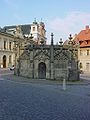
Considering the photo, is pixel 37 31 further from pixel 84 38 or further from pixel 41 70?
pixel 41 70

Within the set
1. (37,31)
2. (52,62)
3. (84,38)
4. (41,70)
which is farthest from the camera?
(37,31)

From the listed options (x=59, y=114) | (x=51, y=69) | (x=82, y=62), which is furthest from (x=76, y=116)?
(x=82, y=62)

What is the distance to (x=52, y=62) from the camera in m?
32.6

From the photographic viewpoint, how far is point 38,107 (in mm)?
11500

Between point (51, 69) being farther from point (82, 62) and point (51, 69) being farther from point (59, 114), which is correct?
point (82, 62)

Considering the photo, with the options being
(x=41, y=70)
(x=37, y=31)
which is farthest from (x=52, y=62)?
(x=37, y=31)

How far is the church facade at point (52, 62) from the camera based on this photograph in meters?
32.7

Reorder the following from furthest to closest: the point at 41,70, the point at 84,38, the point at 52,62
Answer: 1. the point at 84,38
2. the point at 41,70
3. the point at 52,62

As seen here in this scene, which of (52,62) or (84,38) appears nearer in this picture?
(52,62)

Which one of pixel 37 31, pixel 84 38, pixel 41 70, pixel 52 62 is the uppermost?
pixel 37 31

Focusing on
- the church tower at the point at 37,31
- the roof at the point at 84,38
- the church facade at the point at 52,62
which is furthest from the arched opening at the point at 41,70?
the church tower at the point at 37,31

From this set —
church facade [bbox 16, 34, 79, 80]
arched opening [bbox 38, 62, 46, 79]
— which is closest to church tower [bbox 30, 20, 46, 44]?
church facade [bbox 16, 34, 79, 80]

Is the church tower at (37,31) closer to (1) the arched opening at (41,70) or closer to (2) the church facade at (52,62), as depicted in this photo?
(2) the church facade at (52,62)

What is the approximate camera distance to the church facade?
32.7 meters
